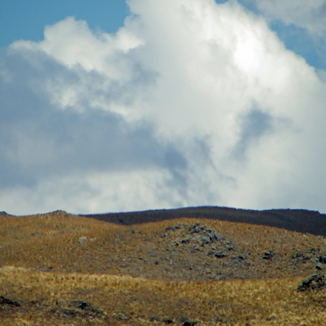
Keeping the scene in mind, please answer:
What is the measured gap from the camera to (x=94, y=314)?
108 ft

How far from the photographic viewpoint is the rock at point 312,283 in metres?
36.9

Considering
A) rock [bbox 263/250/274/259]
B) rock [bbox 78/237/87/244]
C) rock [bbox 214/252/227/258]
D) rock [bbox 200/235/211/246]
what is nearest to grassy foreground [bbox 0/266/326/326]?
rock [bbox 263/250/274/259]

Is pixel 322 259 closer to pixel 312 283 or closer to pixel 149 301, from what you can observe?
pixel 312 283

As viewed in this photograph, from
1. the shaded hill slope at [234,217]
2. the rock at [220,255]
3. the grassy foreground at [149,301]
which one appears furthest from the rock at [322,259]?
the shaded hill slope at [234,217]

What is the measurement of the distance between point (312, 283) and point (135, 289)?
11.3m

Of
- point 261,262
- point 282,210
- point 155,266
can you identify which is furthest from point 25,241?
point 282,210

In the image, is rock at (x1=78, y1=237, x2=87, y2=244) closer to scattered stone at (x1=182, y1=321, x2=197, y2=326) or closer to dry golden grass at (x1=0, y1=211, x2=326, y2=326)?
dry golden grass at (x1=0, y1=211, x2=326, y2=326)

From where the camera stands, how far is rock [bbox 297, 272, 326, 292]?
36.9 metres

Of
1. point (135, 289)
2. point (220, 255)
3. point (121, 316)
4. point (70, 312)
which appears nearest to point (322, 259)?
point (220, 255)

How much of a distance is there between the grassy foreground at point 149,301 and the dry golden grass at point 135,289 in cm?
6

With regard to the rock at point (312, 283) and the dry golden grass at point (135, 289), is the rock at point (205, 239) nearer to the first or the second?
the dry golden grass at point (135, 289)

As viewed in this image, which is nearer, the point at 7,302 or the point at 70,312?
the point at 70,312

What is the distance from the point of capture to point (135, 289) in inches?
1478

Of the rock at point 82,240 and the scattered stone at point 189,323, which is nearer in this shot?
the scattered stone at point 189,323
